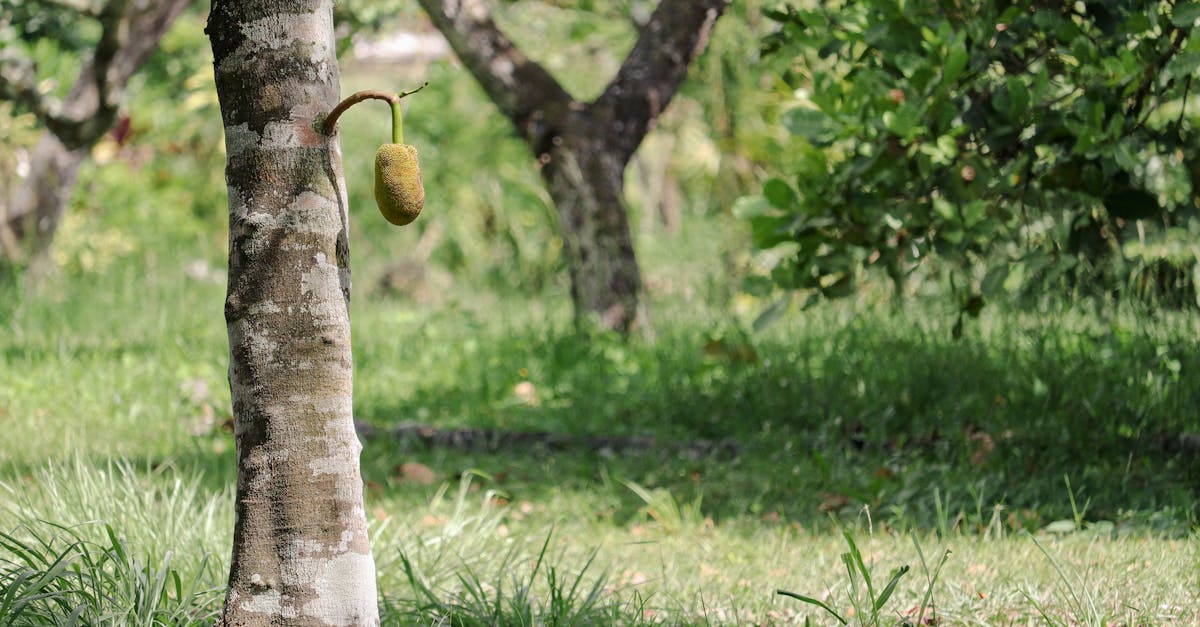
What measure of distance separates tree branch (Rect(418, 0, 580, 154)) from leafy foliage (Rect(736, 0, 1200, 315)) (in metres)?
2.23

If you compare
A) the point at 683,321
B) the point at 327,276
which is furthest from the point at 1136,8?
the point at 683,321

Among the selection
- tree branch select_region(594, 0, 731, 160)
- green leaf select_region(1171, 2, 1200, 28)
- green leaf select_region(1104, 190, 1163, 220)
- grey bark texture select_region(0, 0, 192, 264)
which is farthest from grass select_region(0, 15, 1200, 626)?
green leaf select_region(1171, 2, 1200, 28)

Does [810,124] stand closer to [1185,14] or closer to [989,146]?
[989,146]

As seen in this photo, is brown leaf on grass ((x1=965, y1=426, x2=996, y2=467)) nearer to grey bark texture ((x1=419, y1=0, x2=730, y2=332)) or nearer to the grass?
the grass

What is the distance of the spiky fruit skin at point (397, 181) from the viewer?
1.90 meters

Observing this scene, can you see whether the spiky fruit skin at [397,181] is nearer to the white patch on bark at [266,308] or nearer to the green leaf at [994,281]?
the white patch on bark at [266,308]

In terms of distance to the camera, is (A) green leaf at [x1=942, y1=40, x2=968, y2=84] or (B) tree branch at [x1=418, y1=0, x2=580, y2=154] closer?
(A) green leaf at [x1=942, y1=40, x2=968, y2=84]

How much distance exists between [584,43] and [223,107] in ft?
24.6

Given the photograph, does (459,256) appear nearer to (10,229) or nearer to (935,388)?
(10,229)

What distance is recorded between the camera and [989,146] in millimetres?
3416

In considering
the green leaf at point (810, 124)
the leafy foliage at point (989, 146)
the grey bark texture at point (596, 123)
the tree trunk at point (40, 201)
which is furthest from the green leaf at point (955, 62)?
the tree trunk at point (40, 201)

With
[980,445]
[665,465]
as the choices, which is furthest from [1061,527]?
[665,465]

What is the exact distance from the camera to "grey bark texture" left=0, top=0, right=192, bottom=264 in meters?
6.32

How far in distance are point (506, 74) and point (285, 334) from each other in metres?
4.01
